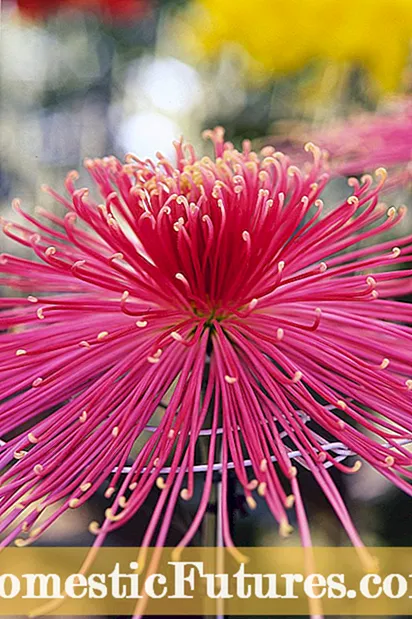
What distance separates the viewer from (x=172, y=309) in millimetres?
261

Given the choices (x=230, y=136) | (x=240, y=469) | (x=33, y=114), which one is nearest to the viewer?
(x=240, y=469)

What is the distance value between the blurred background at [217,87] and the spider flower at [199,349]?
77 millimetres

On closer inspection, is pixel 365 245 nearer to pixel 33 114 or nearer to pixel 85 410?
pixel 85 410

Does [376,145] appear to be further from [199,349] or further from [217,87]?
[217,87]

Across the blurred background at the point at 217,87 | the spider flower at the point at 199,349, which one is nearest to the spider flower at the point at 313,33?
the blurred background at the point at 217,87

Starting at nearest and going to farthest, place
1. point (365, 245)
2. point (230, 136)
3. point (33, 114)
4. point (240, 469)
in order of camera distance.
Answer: point (240, 469) → point (365, 245) → point (230, 136) → point (33, 114)

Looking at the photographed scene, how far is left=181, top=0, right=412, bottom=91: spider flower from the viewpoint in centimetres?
49

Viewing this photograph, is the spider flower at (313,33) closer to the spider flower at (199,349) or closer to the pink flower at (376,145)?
the pink flower at (376,145)

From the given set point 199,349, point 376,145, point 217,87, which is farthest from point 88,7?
point 199,349

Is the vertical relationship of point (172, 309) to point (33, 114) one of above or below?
below

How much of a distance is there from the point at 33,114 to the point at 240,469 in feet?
1.82

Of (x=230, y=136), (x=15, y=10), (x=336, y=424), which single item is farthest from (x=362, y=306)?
(x=15, y=10)

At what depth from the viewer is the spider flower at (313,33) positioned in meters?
0.49

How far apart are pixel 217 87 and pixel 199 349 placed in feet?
1.49
